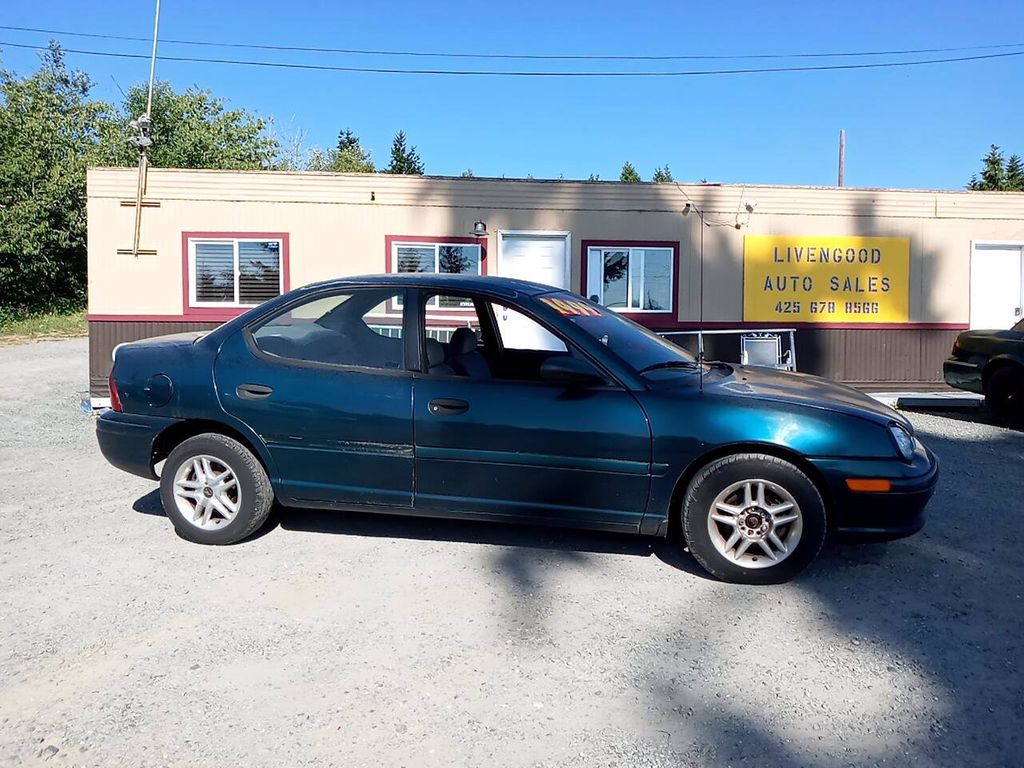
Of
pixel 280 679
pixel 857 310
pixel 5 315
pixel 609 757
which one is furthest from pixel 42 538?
pixel 5 315

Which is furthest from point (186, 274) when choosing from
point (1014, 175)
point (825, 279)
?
point (1014, 175)

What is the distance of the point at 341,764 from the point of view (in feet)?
9.00

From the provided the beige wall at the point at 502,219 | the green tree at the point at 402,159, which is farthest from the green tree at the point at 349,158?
the beige wall at the point at 502,219

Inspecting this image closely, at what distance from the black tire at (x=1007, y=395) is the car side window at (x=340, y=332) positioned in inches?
304

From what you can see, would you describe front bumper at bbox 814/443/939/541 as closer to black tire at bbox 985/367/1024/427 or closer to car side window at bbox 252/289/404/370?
car side window at bbox 252/289/404/370

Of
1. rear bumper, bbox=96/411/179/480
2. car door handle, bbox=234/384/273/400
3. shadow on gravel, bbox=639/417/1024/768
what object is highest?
car door handle, bbox=234/384/273/400

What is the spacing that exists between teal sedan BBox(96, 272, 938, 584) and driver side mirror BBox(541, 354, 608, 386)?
12 mm

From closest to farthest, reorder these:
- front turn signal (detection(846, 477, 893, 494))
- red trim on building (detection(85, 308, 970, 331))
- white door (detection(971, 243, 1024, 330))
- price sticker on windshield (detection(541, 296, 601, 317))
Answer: front turn signal (detection(846, 477, 893, 494))
price sticker on windshield (detection(541, 296, 601, 317))
red trim on building (detection(85, 308, 970, 331))
white door (detection(971, 243, 1024, 330))

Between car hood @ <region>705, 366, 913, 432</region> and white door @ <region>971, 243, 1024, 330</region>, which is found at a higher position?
white door @ <region>971, 243, 1024, 330</region>

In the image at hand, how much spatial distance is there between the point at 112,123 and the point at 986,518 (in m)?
30.8

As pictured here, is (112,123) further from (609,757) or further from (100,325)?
(609,757)

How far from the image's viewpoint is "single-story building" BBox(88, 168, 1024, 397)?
11.0 m

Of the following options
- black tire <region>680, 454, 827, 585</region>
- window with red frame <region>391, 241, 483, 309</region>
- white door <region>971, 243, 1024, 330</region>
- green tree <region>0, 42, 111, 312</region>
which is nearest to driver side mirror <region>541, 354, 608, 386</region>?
black tire <region>680, 454, 827, 585</region>

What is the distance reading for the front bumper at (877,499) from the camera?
165 inches
